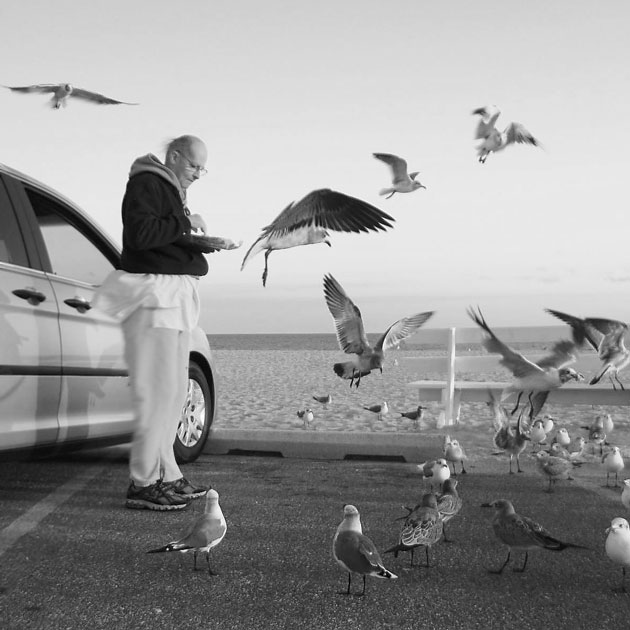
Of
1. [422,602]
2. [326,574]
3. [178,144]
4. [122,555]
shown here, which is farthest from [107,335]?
[422,602]

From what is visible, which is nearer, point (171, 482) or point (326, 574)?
point (326, 574)

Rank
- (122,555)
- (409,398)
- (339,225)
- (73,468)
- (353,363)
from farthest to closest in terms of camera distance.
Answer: (409,398) < (353,363) < (73,468) < (339,225) < (122,555)

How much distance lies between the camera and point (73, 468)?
575cm

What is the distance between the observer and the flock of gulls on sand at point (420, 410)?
3186 mm

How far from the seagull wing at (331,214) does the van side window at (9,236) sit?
5.07 ft

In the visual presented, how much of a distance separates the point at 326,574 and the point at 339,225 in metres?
2.61

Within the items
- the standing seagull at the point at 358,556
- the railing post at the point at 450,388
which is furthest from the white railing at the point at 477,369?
the standing seagull at the point at 358,556

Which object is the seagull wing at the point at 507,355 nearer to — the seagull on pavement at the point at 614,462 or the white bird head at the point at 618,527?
the seagull on pavement at the point at 614,462

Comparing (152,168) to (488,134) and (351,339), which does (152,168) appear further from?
(488,134)

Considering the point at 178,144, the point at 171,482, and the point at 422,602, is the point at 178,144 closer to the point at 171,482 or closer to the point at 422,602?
the point at 171,482

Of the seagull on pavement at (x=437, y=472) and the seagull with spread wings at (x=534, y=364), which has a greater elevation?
the seagull with spread wings at (x=534, y=364)

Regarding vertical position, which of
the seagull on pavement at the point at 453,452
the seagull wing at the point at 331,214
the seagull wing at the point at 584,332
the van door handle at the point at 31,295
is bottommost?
the seagull on pavement at the point at 453,452

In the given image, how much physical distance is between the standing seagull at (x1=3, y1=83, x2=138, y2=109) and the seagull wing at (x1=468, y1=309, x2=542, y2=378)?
16.1 ft

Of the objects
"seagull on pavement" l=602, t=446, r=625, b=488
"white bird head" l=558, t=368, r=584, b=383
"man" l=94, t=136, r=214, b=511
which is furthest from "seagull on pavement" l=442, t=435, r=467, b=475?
"man" l=94, t=136, r=214, b=511
